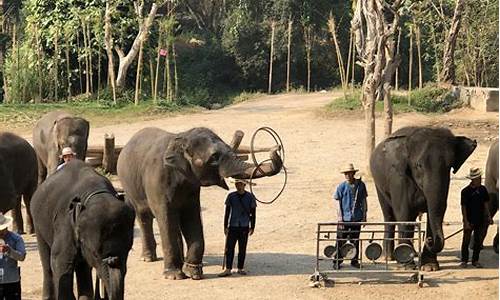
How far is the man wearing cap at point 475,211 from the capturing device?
14.4m

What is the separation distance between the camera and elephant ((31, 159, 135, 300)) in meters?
9.14

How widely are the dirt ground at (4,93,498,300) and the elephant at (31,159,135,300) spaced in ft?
8.49

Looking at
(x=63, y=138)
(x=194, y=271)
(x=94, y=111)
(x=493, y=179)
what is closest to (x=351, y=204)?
(x=194, y=271)

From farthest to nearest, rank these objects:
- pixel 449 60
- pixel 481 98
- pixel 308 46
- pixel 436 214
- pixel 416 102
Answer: pixel 308 46
pixel 449 60
pixel 416 102
pixel 481 98
pixel 436 214

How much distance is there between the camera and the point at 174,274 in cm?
1402

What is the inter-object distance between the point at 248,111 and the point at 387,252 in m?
20.6

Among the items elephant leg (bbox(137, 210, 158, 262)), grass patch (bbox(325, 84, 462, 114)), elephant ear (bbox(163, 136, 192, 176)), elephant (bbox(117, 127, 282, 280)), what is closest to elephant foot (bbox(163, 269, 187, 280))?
elephant (bbox(117, 127, 282, 280))

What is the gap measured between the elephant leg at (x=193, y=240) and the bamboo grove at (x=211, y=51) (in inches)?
782

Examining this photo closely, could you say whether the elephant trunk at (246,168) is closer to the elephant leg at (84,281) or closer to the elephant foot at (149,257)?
the elephant leg at (84,281)

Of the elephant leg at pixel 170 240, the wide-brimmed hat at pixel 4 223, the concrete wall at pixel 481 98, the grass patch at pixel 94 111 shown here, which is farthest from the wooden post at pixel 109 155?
the concrete wall at pixel 481 98

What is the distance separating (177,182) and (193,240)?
801 millimetres

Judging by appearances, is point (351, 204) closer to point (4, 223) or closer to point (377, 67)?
point (4, 223)

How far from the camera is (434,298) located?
42.2ft

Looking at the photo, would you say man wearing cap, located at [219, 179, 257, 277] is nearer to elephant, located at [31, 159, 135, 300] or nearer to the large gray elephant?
elephant, located at [31, 159, 135, 300]
